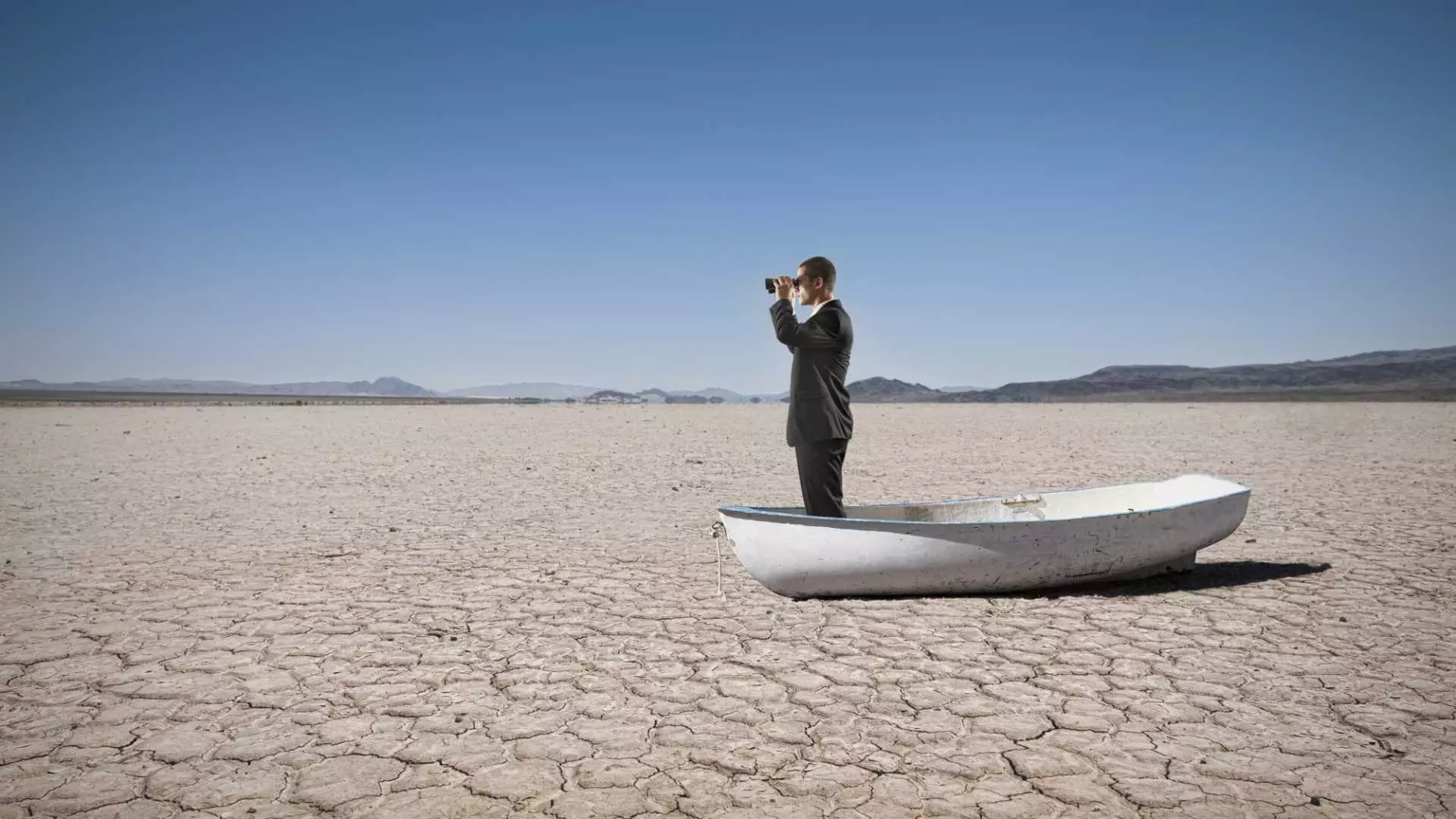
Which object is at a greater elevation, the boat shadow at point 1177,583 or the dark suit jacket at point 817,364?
the dark suit jacket at point 817,364

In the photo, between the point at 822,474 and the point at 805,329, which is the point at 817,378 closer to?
the point at 805,329

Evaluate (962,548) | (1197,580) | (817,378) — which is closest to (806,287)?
(817,378)

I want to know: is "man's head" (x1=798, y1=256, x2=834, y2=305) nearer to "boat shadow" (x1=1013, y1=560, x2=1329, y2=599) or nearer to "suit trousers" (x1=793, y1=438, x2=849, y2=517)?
"suit trousers" (x1=793, y1=438, x2=849, y2=517)

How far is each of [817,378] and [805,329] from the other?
0.28 meters

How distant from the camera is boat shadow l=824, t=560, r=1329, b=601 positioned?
5023mm

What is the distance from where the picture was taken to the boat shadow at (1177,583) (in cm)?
502

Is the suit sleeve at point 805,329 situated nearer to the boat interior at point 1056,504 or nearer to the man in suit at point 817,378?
the man in suit at point 817,378

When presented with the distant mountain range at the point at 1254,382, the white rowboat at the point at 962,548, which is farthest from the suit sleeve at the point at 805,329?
the distant mountain range at the point at 1254,382

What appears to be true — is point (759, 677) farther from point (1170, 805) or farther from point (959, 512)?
point (959, 512)

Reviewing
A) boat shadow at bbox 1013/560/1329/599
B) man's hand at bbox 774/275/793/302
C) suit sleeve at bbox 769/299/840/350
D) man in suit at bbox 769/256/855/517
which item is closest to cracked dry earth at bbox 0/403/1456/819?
boat shadow at bbox 1013/560/1329/599

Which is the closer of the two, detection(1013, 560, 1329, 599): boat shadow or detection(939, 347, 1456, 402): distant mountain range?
detection(1013, 560, 1329, 599): boat shadow

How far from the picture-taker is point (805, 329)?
14.9 ft

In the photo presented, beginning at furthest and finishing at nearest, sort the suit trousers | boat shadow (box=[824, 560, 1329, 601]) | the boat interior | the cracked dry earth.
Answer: the boat interior, boat shadow (box=[824, 560, 1329, 601]), the suit trousers, the cracked dry earth

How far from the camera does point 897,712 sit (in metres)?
3.36
